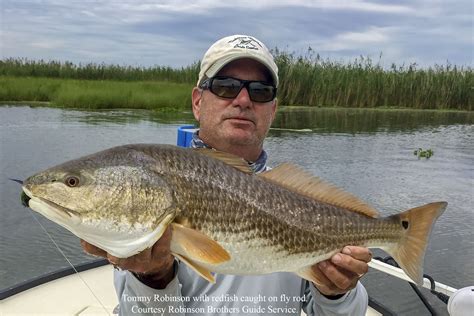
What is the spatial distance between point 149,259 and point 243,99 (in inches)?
41.7

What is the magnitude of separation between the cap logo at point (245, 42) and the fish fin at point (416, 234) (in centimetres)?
112

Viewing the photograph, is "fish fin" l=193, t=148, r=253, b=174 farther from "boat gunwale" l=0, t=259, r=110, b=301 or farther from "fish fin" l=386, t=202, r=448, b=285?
"boat gunwale" l=0, t=259, r=110, b=301

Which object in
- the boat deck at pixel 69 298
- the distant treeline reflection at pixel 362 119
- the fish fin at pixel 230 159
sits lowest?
the boat deck at pixel 69 298

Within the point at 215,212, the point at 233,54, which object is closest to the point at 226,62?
the point at 233,54

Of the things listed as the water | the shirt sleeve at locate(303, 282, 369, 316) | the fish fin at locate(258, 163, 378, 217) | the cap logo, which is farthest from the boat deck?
the cap logo

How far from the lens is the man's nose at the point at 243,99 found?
2.62 metres

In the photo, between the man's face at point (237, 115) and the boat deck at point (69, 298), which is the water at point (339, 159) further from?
the man's face at point (237, 115)

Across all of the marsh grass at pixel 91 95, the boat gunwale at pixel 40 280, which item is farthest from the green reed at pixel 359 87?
the boat gunwale at pixel 40 280

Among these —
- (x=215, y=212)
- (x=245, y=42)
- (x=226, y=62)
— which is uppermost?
(x=245, y=42)

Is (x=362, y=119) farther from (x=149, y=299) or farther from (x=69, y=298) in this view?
(x=149, y=299)

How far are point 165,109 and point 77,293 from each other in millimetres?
17435

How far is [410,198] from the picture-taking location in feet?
30.1

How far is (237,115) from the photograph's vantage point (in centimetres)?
265

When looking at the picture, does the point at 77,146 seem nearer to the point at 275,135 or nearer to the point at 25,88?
the point at 275,135
